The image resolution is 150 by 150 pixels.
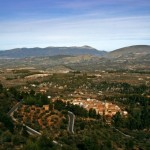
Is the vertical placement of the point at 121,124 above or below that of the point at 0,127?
below

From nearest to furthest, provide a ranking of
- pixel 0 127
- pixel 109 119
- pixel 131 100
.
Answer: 1. pixel 0 127
2. pixel 109 119
3. pixel 131 100

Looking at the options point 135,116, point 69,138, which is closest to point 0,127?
point 69,138

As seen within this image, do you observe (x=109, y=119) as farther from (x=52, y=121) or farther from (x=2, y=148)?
(x=2, y=148)

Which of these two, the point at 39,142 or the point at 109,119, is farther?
the point at 109,119

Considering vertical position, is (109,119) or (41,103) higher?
(41,103)

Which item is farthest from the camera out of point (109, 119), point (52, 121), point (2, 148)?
point (109, 119)

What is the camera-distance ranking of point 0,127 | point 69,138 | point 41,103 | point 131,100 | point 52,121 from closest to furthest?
point 69,138 < point 0,127 < point 52,121 < point 41,103 < point 131,100

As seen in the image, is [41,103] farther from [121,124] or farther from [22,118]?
Result: [121,124]

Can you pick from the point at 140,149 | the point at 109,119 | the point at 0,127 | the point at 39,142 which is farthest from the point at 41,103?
the point at 39,142

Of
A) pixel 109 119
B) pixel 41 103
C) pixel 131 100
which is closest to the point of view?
pixel 41 103
